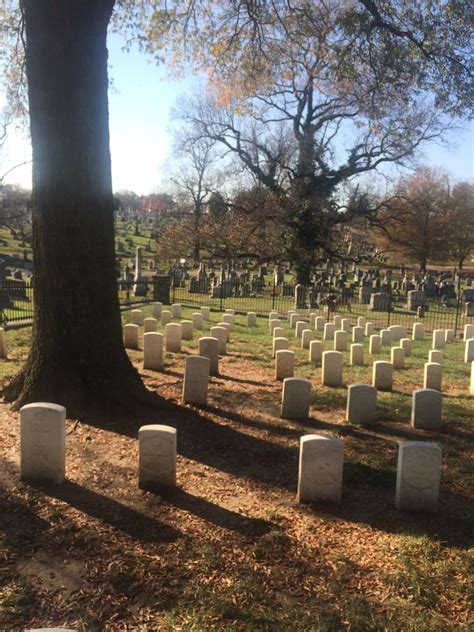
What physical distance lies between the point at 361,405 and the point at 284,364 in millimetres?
A: 2662

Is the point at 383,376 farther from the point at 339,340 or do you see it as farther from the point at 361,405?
the point at 339,340

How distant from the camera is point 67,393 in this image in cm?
634

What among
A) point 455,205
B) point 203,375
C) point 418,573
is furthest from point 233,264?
point 418,573

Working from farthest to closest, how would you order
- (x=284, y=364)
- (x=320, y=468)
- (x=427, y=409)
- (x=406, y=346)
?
(x=406, y=346) → (x=284, y=364) → (x=427, y=409) → (x=320, y=468)

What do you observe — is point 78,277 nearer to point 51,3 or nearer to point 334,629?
point 51,3

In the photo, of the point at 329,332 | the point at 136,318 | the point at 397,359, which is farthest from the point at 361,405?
the point at 136,318

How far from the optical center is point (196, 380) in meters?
7.29

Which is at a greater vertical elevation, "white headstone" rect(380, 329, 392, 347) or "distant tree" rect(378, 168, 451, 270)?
"distant tree" rect(378, 168, 451, 270)

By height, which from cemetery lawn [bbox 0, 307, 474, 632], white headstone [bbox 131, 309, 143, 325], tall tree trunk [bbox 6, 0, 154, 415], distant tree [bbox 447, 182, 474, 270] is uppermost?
distant tree [bbox 447, 182, 474, 270]

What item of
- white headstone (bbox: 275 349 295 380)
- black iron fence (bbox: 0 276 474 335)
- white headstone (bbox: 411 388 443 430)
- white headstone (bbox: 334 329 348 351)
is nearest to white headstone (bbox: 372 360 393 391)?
white headstone (bbox: 275 349 295 380)

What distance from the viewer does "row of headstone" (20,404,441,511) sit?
15.0 ft

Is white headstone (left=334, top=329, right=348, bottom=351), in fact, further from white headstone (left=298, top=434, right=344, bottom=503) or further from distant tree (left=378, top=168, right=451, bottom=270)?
distant tree (left=378, top=168, right=451, bottom=270)

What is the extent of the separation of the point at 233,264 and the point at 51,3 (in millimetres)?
33736

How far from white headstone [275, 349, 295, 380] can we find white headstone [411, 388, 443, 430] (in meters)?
2.90
